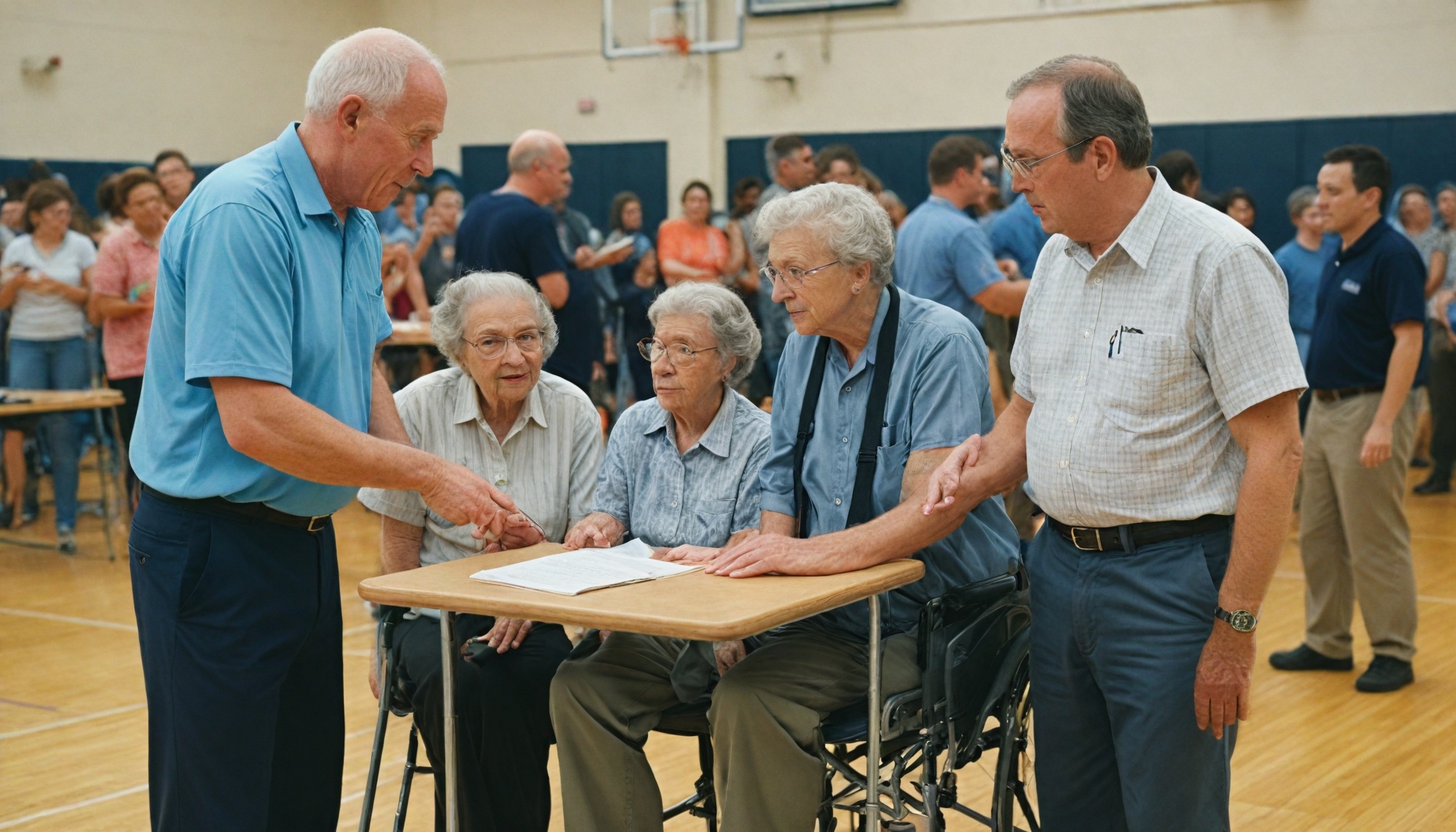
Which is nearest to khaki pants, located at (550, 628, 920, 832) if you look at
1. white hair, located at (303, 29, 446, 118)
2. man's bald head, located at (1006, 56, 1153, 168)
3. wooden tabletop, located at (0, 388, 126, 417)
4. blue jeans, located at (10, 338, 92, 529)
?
man's bald head, located at (1006, 56, 1153, 168)

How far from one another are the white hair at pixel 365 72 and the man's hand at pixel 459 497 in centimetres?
60

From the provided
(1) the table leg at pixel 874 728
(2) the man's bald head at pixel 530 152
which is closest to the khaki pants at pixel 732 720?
(1) the table leg at pixel 874 728

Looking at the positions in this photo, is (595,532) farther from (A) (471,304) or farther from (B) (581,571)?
(A) (471,304)

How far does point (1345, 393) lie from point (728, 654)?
270 cm

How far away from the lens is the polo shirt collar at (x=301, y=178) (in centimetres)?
220

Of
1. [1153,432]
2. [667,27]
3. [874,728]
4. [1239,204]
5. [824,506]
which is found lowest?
[874,728]

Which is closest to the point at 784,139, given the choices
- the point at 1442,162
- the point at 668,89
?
the point at 1442,162

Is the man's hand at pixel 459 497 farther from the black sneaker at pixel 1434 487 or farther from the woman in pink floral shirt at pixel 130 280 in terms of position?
the black sneaker at pixel 1434 487

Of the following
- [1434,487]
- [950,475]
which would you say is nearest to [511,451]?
[950,475]

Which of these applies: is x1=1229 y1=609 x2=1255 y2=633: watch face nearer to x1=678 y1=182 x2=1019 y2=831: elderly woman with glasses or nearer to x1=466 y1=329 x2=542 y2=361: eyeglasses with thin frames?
x1=678 y1=182 x2=1019 y2=831: elderly woman with glasses

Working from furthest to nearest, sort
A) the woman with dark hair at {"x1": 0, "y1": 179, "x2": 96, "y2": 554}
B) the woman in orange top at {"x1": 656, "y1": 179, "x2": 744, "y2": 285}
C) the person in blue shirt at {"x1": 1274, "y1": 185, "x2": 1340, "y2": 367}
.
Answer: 1. the woman in orange top at {"x1": 656, "y1": 179, "x2": 744, "y2": 285}
2. the woman with dark hair at {"x1": 0, "y1": 179, "x2": 96, "y2": 554}
3. the person in blue shirt at {"x1": 1274, "y1": 185, "x2": 1340, "y2": 367}

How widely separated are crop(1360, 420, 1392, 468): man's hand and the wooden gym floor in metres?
0.73

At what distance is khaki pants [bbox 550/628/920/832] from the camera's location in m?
2.45

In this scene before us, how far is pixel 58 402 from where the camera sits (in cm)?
608
